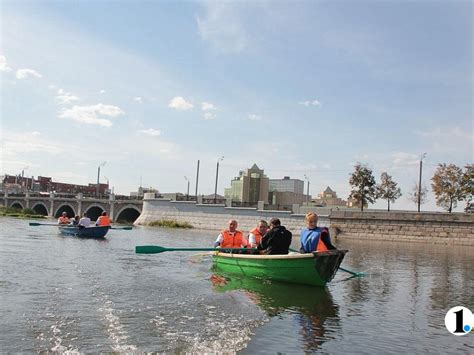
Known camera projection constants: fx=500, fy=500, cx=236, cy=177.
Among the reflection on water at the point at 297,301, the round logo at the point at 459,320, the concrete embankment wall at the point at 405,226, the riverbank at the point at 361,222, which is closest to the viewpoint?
the round logo at the point at 459,320

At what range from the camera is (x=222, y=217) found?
58812 millimetres

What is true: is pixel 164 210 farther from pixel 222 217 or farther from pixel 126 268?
pixel 126 268

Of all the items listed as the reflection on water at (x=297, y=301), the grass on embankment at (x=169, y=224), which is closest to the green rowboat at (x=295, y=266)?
the reflection on water at (x=297, y=301)

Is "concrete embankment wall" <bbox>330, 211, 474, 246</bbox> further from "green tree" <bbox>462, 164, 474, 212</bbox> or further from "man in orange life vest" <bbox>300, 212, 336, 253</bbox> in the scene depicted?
"man in orange life vest" <bbox>300, 212, 336, 253</bbox>

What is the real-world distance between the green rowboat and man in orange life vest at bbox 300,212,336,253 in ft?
1.28

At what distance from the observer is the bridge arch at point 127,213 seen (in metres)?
76.8

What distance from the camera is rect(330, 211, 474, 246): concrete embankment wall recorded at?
149 feet

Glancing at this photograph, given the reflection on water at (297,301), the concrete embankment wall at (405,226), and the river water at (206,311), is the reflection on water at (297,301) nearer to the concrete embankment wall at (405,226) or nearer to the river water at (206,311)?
the river water at (206,311)

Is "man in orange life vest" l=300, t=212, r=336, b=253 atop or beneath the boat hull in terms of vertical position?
atop

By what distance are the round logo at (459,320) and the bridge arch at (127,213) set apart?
6937 centimetres

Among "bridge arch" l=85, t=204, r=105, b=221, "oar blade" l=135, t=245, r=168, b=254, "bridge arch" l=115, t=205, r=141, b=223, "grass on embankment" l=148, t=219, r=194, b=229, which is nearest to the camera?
"oar blade" l=135, t=245, r=168, b=254

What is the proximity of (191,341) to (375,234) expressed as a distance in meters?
43.9

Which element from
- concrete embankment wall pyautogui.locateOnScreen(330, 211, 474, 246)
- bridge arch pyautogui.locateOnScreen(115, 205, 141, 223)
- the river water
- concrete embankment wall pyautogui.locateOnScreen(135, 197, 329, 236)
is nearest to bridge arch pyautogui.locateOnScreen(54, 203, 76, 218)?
bridge arch pyautogui.locateOnScreen(115, 205, 141, 223)

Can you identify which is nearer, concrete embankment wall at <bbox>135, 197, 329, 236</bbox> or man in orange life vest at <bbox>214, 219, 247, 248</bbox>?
man in orange life vest at <bbox>214, 219, 247, 248</bbox>
